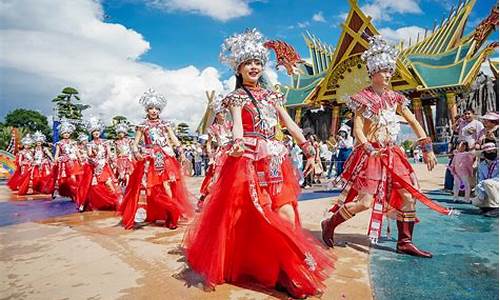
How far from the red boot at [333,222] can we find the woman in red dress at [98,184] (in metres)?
4.50

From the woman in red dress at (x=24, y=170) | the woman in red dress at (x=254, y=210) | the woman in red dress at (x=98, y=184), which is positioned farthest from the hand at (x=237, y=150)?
the woman in red dress at (x=24, y=170)

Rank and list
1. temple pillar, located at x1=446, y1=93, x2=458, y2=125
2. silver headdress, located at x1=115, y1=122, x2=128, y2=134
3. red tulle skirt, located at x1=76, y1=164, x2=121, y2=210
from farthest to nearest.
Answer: temple pillar, located at x1=446, y1=93, x2=458, y2=125, silver headdress, located at x1=115, y1=122, x2=128, y2=134, red tulle skirt, located at x1=76, y1=164, x2=121, y2=210

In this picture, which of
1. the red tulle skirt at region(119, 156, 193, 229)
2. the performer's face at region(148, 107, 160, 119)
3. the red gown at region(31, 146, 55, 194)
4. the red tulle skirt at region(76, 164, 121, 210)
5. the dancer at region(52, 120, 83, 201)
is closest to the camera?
the red tulle skirt at region(119, 156, 193, 229)

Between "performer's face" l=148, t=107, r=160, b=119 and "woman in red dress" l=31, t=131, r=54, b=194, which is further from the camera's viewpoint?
"woman in red dress" l=31, t=131, r=54, b=194

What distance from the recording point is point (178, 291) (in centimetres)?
267

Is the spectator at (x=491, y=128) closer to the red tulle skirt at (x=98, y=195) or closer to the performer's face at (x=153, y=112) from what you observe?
the performer's face at (x=153, y=112)

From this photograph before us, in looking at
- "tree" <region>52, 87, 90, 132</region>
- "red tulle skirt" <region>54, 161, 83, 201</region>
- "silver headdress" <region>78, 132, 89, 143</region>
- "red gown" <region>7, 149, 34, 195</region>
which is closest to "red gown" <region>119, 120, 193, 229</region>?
"red tulle skirt" <region>54, 161, 83, 201</region>

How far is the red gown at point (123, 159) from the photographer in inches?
426

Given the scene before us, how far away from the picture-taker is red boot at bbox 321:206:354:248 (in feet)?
12.0

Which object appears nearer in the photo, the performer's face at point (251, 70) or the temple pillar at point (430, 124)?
the performer's face at point (251, 70)

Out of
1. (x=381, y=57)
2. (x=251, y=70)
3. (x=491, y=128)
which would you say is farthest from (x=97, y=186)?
(x=491, y=128)

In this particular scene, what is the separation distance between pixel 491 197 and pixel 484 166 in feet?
2.88

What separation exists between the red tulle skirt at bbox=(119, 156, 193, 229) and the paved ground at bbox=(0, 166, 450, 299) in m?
0.20

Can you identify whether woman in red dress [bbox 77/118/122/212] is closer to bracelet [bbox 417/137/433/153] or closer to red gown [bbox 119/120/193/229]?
red gown [bbox 119/120/193/229]
